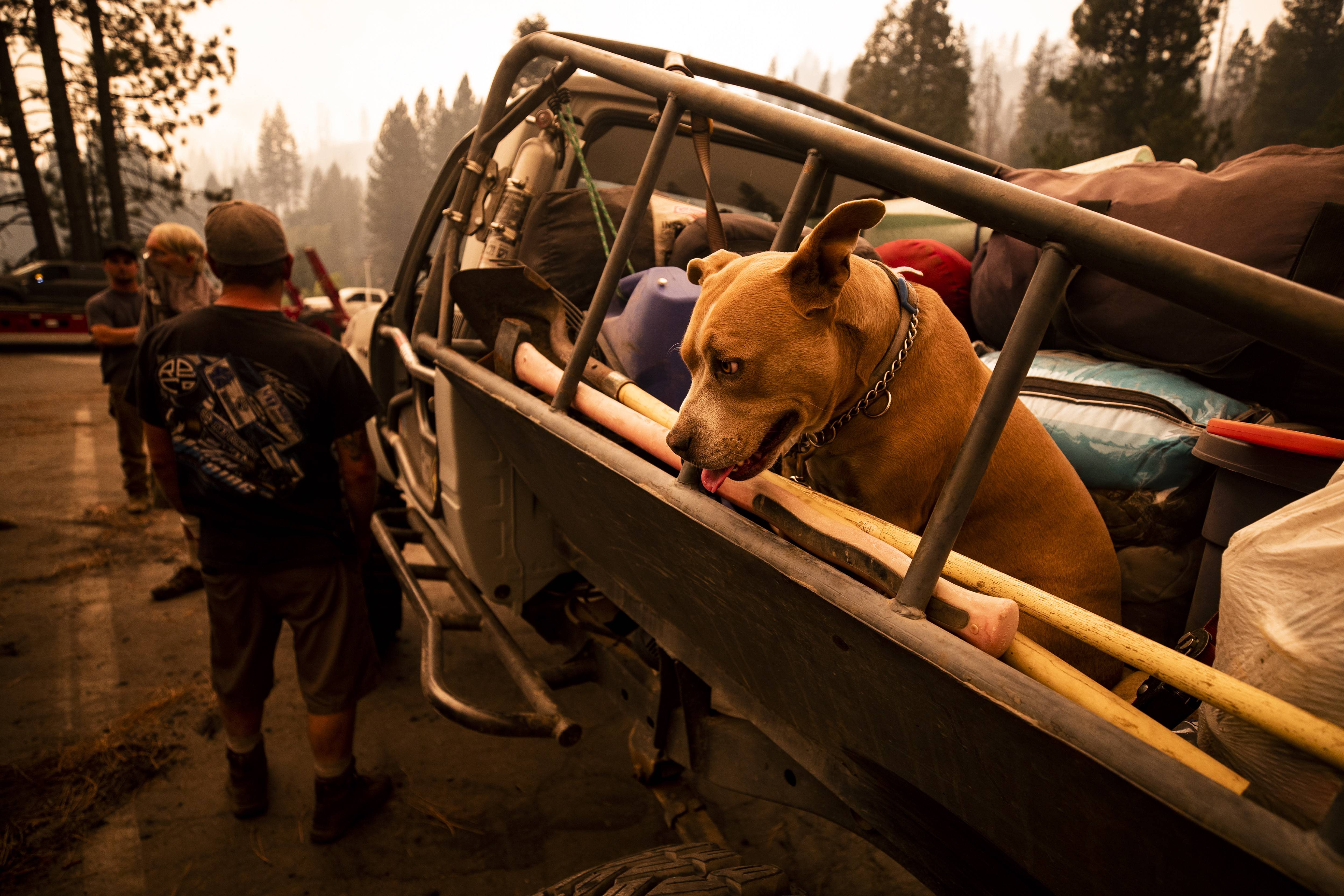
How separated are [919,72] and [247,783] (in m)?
37.4

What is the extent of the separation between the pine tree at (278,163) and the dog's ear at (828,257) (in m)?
116

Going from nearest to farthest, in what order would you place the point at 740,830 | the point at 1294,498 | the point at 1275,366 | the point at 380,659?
1. the point at 1294,498
2. the point at 1275,366
3. the point at 740,830
4. the point at 380,659

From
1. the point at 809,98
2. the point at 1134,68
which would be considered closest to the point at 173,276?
the point at 809,98

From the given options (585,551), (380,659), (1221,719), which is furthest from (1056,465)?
(380,659)

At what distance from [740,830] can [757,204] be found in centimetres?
322

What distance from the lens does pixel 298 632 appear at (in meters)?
2.70

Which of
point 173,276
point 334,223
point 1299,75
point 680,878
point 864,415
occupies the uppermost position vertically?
→ point 1299,75

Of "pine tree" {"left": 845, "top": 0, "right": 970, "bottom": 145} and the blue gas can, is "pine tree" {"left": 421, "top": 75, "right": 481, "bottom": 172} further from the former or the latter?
the blue gas can

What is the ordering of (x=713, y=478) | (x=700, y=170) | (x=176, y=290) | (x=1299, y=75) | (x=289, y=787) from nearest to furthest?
1. (x=713, y=478)
2. (x=289, y=787)
3. (x=700, y=170)
4. (x=176, y=290)
5. (x=1299, y=75)

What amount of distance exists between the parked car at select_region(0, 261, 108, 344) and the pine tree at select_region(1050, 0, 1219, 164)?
87.3 feet

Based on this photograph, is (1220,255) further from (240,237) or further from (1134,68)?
(1134,68)

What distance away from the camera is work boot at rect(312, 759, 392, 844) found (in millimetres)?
2721

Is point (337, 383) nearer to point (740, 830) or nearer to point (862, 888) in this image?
point (740, 830)

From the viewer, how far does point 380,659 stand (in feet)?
13.2
